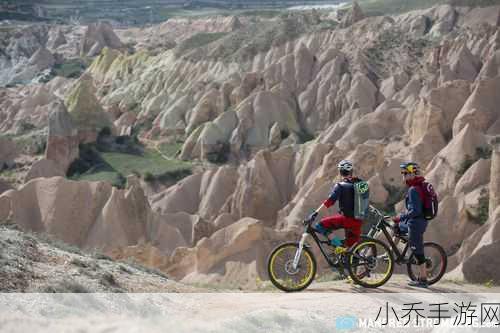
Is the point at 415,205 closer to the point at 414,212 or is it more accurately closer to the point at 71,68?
the point at 414,212

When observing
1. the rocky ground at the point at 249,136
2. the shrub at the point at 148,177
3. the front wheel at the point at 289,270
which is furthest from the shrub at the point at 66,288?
the shrub at the point at 148,177

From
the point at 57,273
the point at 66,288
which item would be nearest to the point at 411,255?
the point at 66,288

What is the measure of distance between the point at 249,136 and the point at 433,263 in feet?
141

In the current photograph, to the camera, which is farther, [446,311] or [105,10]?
[105,10]

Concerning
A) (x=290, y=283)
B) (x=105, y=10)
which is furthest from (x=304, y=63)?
(x=105, y=10)

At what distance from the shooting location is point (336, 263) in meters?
8.94

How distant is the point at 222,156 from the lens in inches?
2013

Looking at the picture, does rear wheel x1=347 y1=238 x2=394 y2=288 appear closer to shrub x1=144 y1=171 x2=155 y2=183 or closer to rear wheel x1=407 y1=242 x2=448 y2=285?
rear wheel x1=407 y1=242 x2=448 y2=285

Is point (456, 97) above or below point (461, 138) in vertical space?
above

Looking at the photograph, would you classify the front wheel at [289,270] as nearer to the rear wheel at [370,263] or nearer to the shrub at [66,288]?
the rear wheel at [370,263]

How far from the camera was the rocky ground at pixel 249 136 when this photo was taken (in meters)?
21.7

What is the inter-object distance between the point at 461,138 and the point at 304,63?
3377 cm

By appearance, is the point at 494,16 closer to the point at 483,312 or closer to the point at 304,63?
the point at 304,63

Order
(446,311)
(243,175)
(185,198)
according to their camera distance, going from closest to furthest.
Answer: (446,311) < (243,175) < (185,198)
